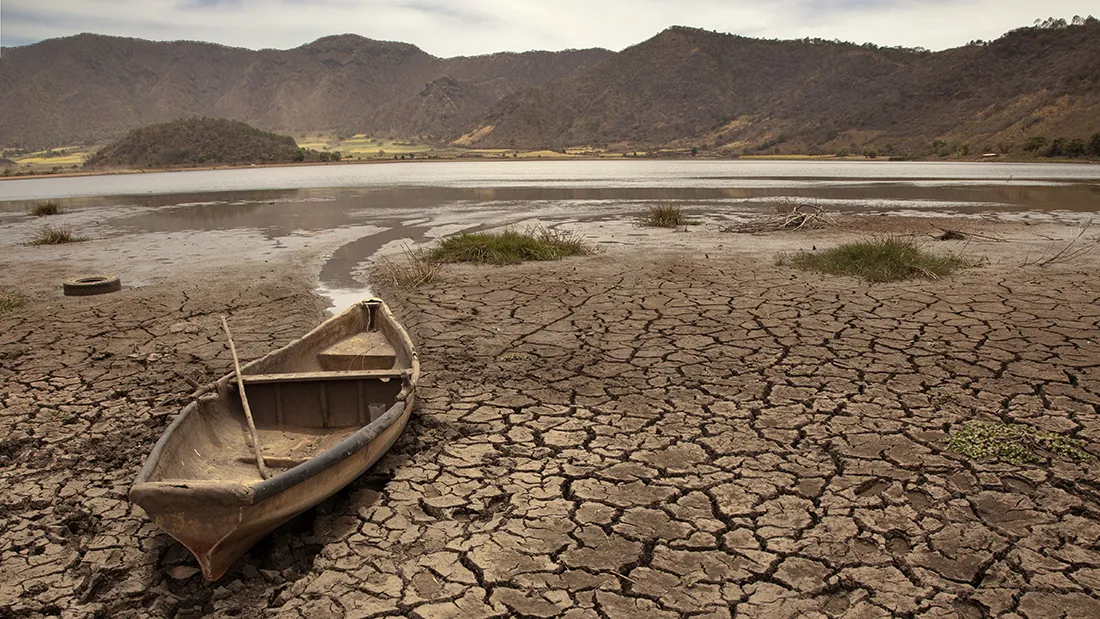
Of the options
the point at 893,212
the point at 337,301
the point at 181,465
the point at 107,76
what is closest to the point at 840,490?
the point at 181,465

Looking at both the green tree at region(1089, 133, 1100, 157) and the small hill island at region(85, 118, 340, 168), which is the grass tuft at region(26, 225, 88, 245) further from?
the small hill island at region(85, 118, 340, 168)

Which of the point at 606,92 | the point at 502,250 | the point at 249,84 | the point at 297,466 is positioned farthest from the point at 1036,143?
the point at 249,84

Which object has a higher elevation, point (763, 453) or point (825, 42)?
point (825, 42)

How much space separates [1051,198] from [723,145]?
182ft

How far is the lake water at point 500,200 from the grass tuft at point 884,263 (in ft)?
20.9

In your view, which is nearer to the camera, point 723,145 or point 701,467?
point 701,467

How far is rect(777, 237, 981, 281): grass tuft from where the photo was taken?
8.83m

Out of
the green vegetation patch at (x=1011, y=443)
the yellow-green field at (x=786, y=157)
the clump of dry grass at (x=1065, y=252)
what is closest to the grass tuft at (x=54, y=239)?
the green vegetation patch at (x=1011, y=443)

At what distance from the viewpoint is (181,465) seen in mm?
3406

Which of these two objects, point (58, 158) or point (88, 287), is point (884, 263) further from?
point (58, 158)

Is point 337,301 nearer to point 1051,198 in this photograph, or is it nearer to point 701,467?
point 701,467

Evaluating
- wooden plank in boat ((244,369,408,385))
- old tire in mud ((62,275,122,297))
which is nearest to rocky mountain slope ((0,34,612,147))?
old tire in mud ((62,275,122,297))

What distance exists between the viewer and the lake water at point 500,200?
17.6 meters

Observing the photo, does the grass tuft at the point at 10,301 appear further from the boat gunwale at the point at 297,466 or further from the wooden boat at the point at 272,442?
the boat gunwale at the point at 297,466
